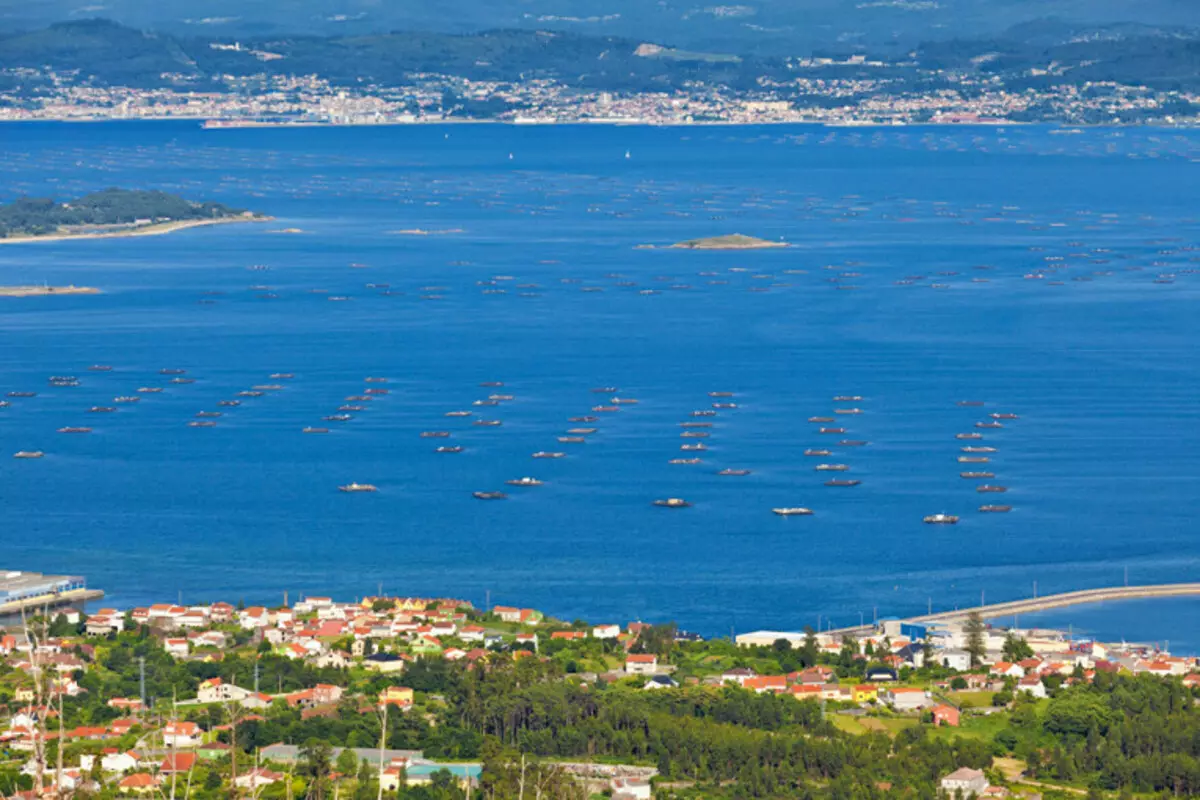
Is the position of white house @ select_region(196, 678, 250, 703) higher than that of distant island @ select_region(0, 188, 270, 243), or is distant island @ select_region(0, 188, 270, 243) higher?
white house @ select_region(196, 678, 250, 703)

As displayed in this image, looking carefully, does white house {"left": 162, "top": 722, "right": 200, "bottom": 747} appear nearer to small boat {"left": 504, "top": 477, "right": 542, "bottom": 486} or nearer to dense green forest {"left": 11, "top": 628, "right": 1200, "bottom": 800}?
dense green forest {"left": 11, "top": 628, "right": 1200, "bottom": 800}

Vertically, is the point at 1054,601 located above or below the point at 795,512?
above

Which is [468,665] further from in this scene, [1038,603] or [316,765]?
[1038,603]

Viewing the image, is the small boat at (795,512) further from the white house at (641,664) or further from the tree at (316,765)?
the tree at (316,765)

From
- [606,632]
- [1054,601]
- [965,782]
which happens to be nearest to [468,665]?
[606,632]

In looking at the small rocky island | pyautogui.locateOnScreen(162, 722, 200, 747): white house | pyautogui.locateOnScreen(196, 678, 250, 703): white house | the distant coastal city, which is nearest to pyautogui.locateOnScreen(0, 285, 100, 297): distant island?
the small rocky island

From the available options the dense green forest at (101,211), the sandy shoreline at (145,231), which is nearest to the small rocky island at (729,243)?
the sandy shoreline at (145,231)
